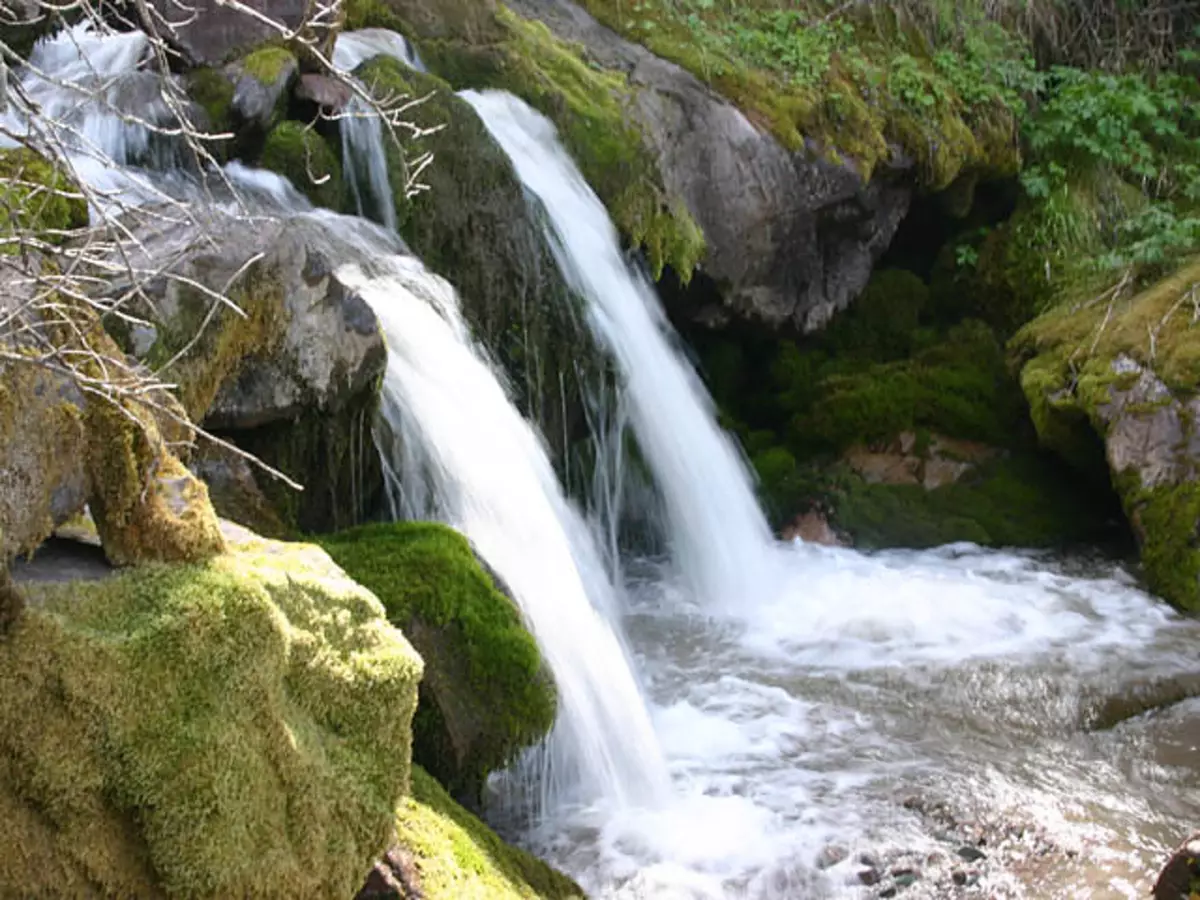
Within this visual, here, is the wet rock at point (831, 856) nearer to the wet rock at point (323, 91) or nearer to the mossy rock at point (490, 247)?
the mossy rock at point (490, 247)

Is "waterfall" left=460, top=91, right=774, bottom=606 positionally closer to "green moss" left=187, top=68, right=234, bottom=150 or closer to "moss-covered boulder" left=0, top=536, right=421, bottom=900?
"green moss" left=187, top=68, right=234, bottom=150

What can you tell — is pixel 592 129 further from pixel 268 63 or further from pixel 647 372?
pixel 268 63

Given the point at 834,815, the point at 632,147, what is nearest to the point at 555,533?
the point at 834,815

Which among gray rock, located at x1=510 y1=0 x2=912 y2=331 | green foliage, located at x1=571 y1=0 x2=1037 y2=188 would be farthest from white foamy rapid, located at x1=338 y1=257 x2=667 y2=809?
green foliage, located at x1=571 y1=0 x2=1037 y2=188

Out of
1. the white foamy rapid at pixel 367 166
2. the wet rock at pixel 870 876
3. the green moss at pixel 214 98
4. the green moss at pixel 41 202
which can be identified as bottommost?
the wet rock at pixel 870 876

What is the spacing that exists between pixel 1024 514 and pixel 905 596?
187 centimetres

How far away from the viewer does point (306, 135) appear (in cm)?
573

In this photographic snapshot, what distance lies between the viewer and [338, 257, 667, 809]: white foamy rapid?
4133 mm

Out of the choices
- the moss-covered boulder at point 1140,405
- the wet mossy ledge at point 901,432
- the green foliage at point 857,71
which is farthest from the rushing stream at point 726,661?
the green foliage at point 857,71

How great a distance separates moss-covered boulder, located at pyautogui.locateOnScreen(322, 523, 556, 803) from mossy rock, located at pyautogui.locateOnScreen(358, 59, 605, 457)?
260 cm

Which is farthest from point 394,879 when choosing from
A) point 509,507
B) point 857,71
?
point 857,71

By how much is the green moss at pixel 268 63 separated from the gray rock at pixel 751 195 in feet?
8.53

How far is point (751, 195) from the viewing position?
793 cm

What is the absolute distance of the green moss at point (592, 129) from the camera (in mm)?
7348
